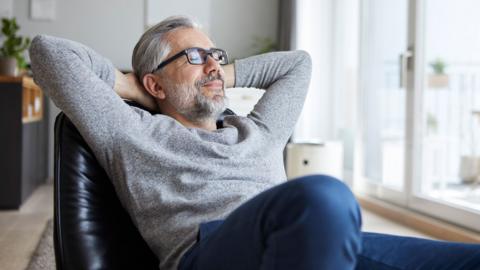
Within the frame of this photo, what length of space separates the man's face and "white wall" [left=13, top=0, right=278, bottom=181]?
398 cm

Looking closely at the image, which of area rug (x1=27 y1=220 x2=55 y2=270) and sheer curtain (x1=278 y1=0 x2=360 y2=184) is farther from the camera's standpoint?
sheer curtain (x1=278 y1=0 x2=360 y2=184)

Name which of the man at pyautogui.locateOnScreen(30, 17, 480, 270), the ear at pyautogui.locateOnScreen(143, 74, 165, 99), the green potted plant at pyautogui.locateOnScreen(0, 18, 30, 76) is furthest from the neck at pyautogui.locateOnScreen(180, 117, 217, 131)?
the green potted plant at pyautogui.locateOnScreen(0, 18, 30, 76)

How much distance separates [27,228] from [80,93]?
220 cm

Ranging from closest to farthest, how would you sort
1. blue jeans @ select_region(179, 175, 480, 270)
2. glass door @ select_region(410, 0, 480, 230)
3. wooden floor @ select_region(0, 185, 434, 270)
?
blue jeans @ select_region(179, 175, 480, 270)
wooden floor @ select_region(0, 185, 434, 270)
glass door @ select_region(410, 0, 480, 230)

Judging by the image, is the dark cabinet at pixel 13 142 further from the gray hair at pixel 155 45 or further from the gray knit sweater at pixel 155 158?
the gray knit sweater at pixel 155 158

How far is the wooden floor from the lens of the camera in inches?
106

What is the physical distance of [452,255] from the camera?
1151 millimetres

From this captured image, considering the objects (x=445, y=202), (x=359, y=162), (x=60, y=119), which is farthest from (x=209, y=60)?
(x=359, y=162)

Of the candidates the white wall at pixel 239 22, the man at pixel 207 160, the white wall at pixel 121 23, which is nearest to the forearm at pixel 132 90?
the man at pixel 207 160

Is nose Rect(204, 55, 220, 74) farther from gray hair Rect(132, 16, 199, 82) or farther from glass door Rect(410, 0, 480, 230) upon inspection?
glass door Rect(410, 0, 480, 230)

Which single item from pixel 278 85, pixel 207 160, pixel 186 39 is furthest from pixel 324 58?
pixel 207 160

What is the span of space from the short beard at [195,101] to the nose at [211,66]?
19 millimetres

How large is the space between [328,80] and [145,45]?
3.97 metres

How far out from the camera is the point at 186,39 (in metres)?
1.72
